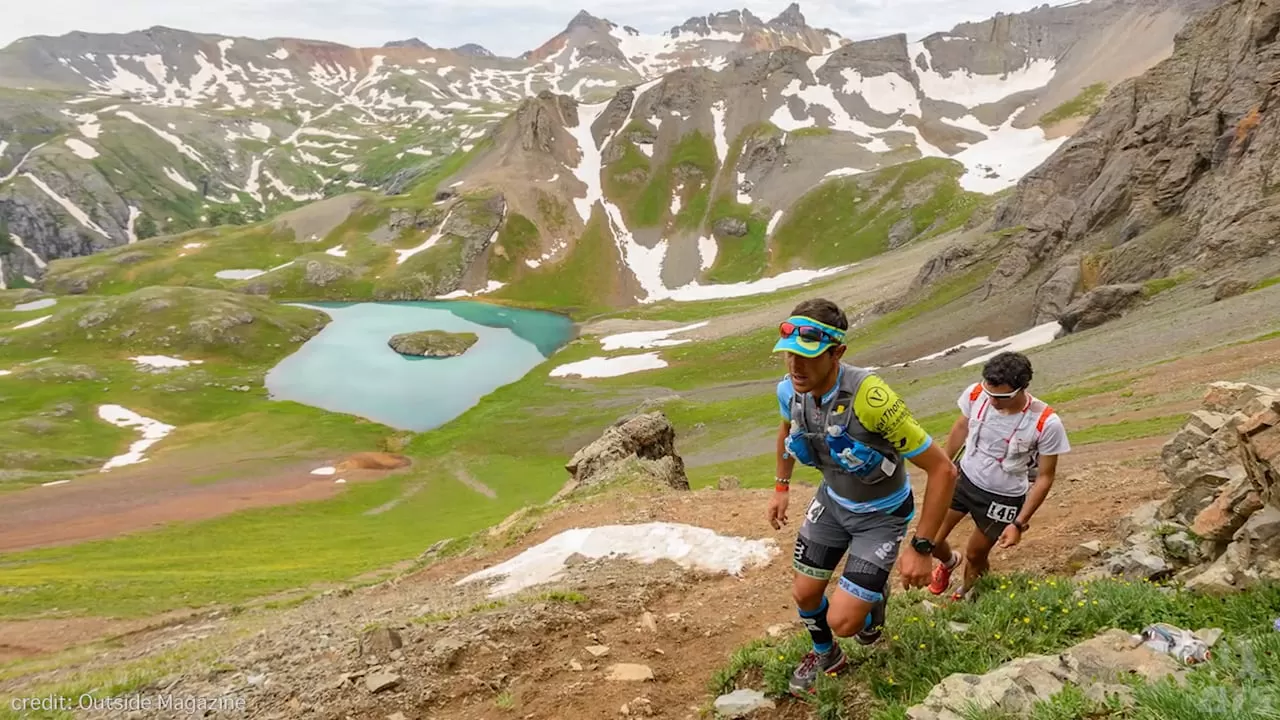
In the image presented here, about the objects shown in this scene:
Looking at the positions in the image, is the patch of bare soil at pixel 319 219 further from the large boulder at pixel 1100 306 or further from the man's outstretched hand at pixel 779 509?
the man's outstretched hand at pixel 779 509

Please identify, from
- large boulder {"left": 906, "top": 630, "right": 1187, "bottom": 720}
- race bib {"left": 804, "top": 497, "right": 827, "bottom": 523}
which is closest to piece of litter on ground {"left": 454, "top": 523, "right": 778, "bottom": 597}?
race bib {"left": 804, "top": 497, "right": 827, "bottom": 523}

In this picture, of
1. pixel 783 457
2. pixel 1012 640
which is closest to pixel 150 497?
pixel 783 457

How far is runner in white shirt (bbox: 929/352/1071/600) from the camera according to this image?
9164 mm

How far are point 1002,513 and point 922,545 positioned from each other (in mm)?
3149

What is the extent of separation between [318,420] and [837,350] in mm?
81139

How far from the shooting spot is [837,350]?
687 cm

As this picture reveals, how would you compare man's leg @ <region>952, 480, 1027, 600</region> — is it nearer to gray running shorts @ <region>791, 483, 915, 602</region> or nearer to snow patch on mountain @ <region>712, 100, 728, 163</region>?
gray running shorts @ <region>791, 483, 915, 602</region>

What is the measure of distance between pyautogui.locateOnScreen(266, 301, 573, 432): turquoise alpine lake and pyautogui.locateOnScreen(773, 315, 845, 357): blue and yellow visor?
241 ft

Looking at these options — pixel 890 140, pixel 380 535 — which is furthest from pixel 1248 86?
pixel 890 140

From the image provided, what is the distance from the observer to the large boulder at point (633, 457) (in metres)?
25.8

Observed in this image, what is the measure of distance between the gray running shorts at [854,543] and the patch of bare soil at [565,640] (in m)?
1.60

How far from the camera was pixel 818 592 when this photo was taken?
7.55m

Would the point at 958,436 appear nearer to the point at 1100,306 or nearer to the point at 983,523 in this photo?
the point at 983,523

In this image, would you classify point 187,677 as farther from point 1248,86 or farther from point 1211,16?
point 1211,16
